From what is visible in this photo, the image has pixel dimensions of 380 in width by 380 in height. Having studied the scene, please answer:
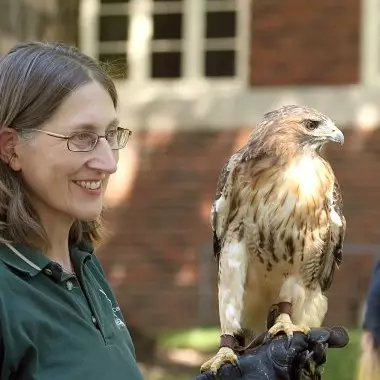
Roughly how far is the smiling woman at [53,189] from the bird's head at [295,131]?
0.98 metres

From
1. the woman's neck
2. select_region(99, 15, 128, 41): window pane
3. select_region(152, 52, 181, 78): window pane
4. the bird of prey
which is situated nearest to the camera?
the woman's neck

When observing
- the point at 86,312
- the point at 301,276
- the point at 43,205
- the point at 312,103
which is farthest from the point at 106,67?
the point at 312,103

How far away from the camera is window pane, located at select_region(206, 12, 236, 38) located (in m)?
10.1

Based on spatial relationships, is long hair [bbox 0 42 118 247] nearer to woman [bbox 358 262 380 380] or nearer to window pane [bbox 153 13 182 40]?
woman [bbox 358 262 380 380]

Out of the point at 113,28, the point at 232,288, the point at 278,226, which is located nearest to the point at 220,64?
the point at 113,28

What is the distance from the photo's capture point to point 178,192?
32.4 ft

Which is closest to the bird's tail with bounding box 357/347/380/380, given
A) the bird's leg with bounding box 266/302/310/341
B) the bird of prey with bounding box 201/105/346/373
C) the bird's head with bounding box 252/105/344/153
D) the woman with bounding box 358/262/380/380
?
the woman with bounding box 358/262/380/380

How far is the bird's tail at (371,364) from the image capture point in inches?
187

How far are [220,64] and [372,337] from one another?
229 inches

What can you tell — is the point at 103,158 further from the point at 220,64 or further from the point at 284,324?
the point at 220,64

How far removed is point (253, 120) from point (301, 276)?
6.42 metres

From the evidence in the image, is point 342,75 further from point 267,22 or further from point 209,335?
point 209,335

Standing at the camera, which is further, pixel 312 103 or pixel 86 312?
pixel 312 103

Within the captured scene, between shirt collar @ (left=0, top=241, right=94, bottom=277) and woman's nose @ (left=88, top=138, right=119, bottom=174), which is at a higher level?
woman's nose @ (left=88, top=138, right=119, bottom=174)
